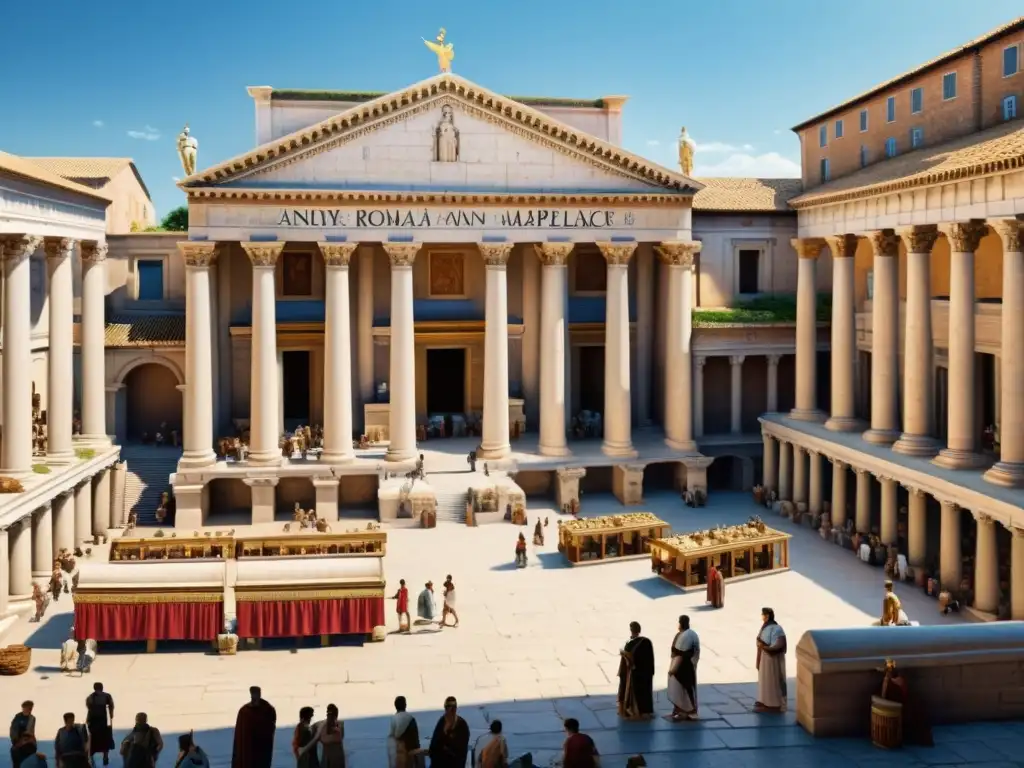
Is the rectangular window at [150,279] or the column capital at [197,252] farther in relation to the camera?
the rectangular window at [150,279]

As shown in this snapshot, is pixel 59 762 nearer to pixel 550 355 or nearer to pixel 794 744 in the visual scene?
pixel 794 744

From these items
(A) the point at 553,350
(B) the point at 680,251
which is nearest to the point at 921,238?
(B) the point at 680,251

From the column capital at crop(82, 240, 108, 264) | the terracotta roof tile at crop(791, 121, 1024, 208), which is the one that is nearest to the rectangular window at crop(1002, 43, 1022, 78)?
the terracotta roof tile at crop(791, 121, 1024, 208)

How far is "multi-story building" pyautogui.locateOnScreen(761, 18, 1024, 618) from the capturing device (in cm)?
3069

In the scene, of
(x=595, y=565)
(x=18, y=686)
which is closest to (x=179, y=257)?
(x=595, y=565)

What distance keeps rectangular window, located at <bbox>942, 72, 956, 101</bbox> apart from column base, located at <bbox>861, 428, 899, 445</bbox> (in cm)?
1231

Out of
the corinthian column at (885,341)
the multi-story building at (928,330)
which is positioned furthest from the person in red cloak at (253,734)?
the corinthian column at (885,341)

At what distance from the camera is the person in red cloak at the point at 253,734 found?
15992 mm

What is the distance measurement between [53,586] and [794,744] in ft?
74.3

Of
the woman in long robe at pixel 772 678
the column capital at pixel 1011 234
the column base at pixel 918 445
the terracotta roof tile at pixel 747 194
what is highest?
the terracotta roof tile at pixel 747 194

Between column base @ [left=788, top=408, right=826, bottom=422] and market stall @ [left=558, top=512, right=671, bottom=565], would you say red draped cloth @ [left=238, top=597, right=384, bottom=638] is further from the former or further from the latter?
column base @ [left=788, top=408, right=826, bottom=422]

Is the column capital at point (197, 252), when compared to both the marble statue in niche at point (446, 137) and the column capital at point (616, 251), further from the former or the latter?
the column capital at point (616, 251)

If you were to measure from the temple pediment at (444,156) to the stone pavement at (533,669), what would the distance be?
1428cm

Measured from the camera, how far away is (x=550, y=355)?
44938 mm
